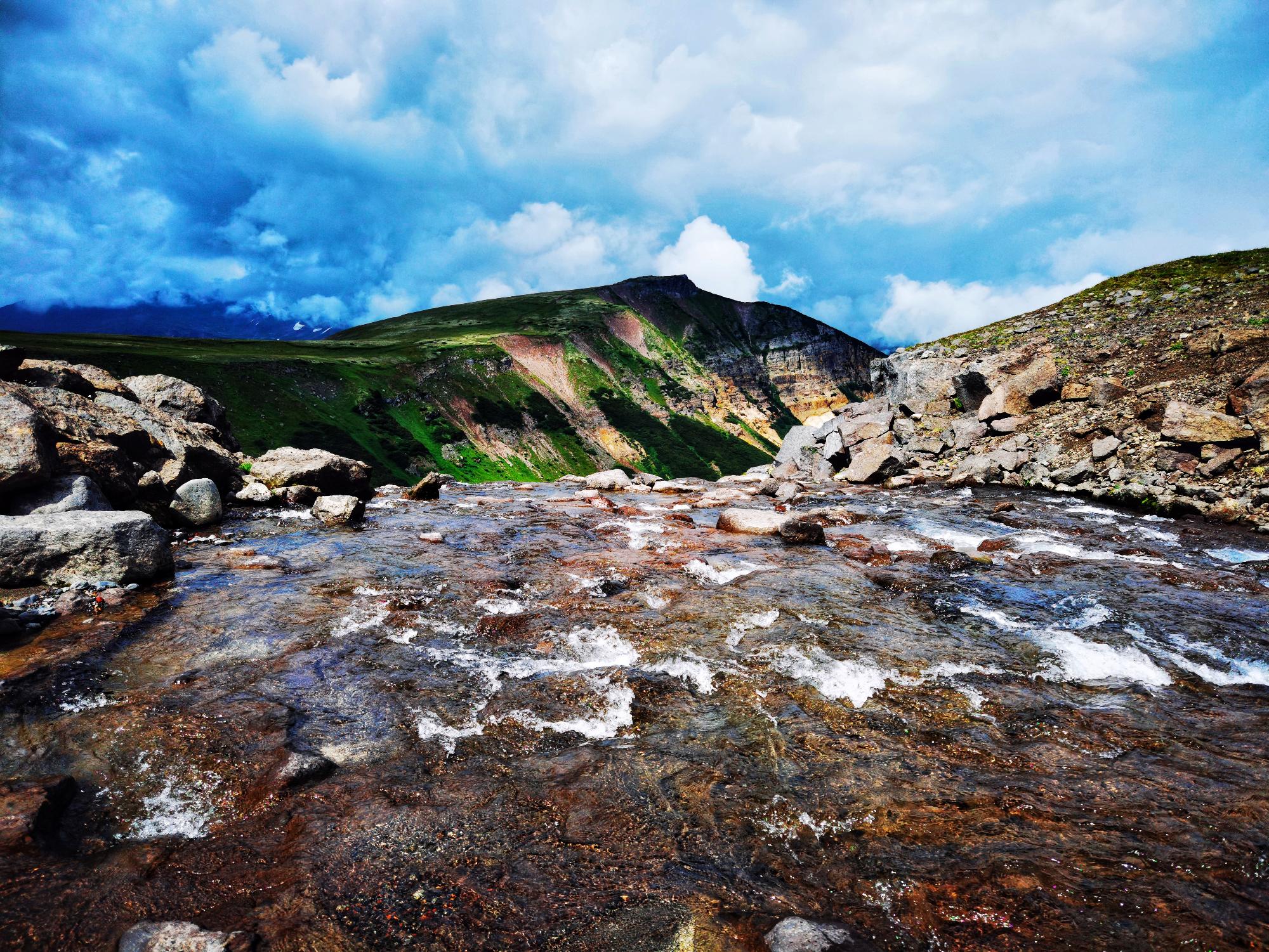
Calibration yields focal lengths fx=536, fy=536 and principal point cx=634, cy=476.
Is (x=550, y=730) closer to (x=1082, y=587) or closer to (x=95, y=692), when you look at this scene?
(x=95, y=692)

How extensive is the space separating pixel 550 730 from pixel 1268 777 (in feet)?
27.0

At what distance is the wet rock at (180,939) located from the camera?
3.74m

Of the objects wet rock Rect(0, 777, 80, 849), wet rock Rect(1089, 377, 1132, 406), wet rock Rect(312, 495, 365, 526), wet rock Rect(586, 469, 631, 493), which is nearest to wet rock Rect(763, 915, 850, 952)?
wet rock Rect(0, 777, 80, 849)

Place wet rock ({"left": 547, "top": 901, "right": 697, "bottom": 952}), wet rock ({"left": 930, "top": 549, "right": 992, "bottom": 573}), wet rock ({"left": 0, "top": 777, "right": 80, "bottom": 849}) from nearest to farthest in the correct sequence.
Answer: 1. wet rock ({"left": 547, "top": 901, "right": 697, "bottom": 952})
2. wet rock ({"left": 0, "top": 777, "right": 80, "bottom": 849})
3. wet rock ({"left": 930, "top": 549, "right": 992, "bottom": 573})

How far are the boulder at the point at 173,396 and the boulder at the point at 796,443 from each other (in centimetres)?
4410

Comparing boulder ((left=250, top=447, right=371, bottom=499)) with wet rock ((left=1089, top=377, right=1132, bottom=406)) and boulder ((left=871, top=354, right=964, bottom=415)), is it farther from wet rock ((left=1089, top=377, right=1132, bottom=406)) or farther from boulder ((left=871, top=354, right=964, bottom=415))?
boulder ((left=871, top=354, right=964, bottom=415))

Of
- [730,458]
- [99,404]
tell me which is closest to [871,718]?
[99,404]

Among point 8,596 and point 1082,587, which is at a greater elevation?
point 8,596

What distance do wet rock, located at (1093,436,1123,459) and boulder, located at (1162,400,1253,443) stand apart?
2.13 metres

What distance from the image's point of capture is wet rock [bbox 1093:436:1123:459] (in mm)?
25156

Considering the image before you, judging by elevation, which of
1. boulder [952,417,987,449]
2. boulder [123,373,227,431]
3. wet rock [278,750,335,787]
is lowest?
wet rock [278,750,335,787]

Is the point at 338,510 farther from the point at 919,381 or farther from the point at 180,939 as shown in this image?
the point at 919,381

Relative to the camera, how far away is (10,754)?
234 inches

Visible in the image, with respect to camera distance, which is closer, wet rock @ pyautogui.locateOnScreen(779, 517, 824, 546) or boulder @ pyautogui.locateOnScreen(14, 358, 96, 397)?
boulder @ pyautogui.locateOnScreen(14, 358, 96, 397)
